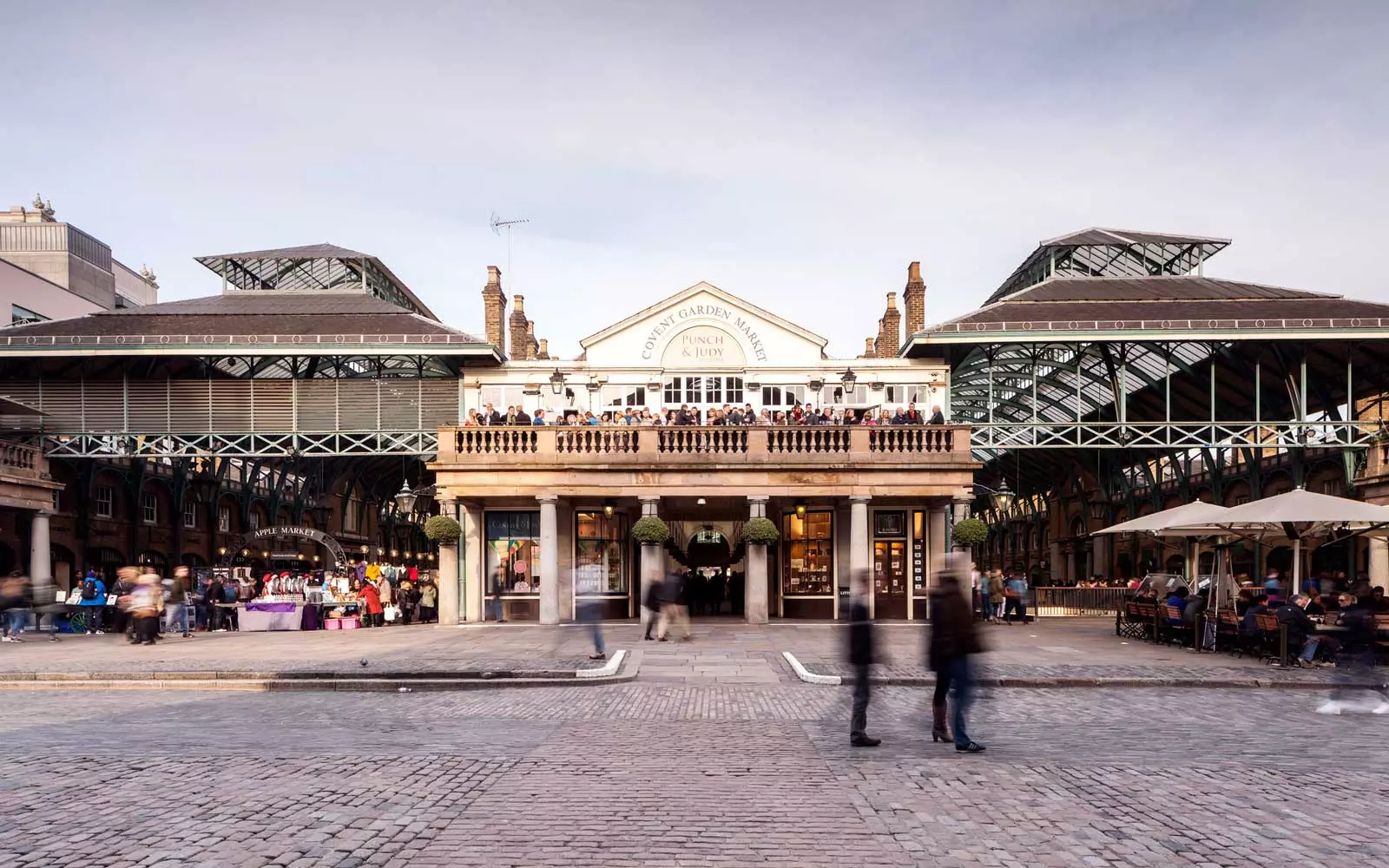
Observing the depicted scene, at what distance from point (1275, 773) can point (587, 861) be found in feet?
20.0

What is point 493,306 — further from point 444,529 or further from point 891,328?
point 891,328

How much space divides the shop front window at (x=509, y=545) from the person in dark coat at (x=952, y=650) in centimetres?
2026

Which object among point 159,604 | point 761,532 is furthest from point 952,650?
point 159,604

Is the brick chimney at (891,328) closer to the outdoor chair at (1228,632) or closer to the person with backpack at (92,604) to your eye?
the outdoor chair at (1228,632)

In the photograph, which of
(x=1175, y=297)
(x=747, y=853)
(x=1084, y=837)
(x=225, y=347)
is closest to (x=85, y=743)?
(x=747, y=853)

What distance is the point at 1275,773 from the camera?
354 inches

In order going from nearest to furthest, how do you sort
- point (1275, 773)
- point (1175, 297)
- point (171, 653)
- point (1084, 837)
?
1. point (1084, 837)
2. point (1275, 773)
3. point (171, 653)
4. point (1175, 297)

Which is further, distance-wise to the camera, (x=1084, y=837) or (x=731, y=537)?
(x=731, y=537)

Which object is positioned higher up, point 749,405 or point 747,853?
point 749,405

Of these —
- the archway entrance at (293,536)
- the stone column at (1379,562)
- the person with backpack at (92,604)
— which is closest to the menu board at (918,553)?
the stone column at (1379,562)

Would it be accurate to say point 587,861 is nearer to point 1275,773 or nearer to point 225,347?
point 1275,773

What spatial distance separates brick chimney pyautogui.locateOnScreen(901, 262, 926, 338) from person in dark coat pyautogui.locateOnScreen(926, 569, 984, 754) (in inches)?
976

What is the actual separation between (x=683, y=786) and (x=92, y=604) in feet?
82.1

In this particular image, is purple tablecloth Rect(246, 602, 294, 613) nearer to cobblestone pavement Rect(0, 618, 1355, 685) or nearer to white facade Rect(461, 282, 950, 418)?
cobblestone pavement Rect(0, 618, 1355, 685)
